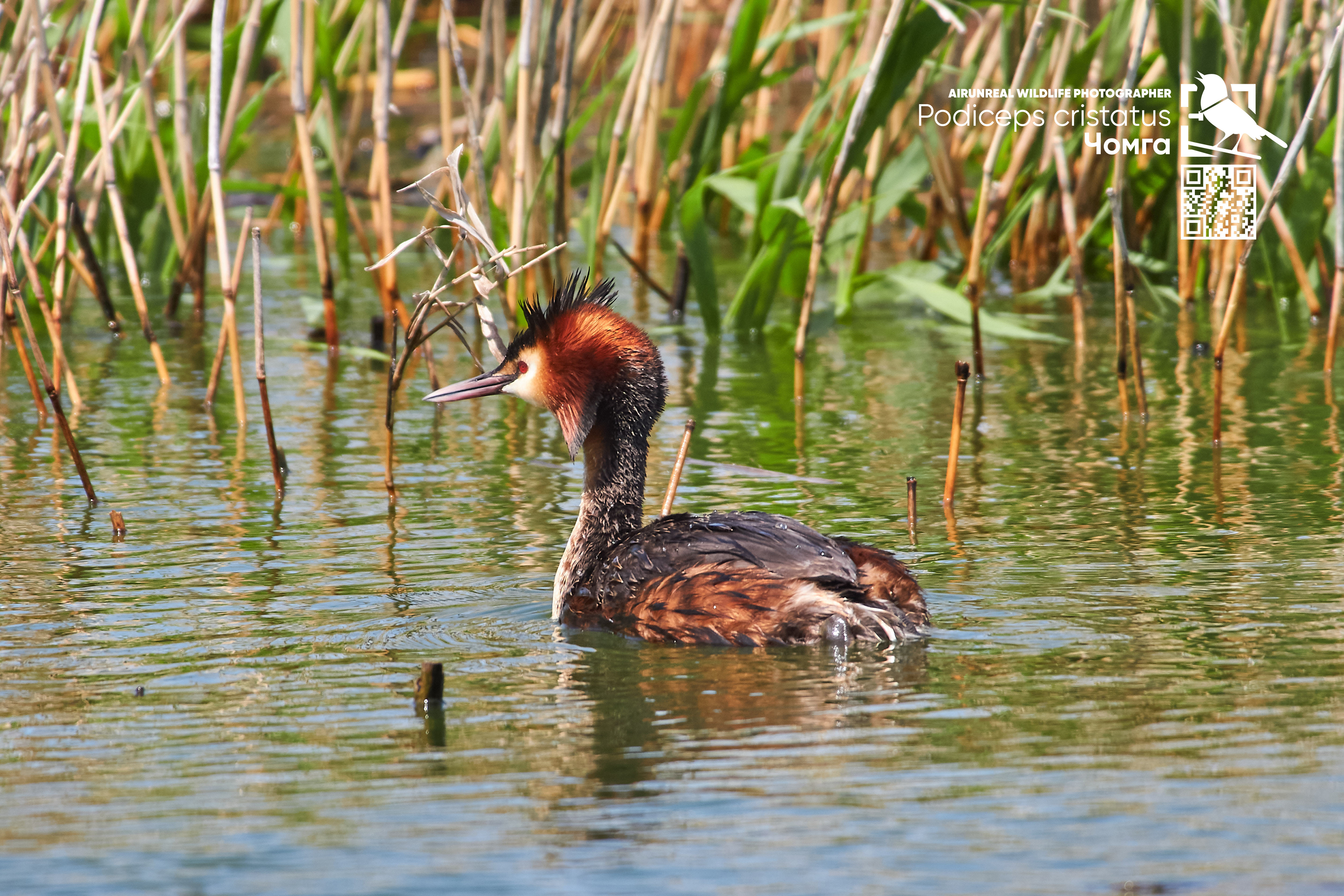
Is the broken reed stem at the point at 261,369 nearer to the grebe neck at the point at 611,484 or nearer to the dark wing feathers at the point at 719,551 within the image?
the grebe neck at the point at 611,484

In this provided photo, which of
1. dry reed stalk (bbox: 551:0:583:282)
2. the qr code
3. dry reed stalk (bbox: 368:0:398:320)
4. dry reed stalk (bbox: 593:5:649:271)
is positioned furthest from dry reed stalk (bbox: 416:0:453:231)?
the qr code

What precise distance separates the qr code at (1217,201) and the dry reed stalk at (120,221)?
530 centimetres

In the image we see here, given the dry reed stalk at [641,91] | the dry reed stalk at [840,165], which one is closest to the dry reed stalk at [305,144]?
the dry reed stalk at [641,91]

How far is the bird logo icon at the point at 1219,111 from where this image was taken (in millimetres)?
8695

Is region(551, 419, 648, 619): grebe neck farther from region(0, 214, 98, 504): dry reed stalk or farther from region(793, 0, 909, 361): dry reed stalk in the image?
region(793, 0, 909, 361): dry reed stalk

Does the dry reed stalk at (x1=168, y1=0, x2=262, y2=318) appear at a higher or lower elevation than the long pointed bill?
higher

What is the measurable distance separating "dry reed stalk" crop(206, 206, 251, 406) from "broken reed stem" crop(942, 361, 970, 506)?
2.76 m

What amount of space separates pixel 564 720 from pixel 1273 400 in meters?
5.24

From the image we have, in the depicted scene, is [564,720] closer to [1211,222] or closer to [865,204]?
[865,204]

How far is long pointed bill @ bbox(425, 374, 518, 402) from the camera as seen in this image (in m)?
5.62

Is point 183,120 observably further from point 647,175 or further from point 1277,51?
point 1277,51

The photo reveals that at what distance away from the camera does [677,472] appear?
6031mm

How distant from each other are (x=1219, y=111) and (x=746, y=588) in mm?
5337

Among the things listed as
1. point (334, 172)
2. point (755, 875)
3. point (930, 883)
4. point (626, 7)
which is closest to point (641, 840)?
point (755, 875)
